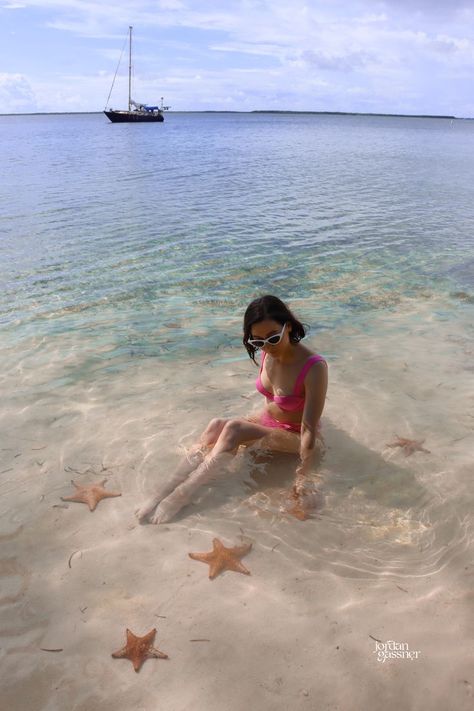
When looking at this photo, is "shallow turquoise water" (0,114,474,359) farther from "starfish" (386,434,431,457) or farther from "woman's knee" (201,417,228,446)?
"starfish" (386,434,431,457)

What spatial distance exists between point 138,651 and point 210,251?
37.0 feet

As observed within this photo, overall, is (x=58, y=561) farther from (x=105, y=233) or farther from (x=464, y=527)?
(x=105, y=233)

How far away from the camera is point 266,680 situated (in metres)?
2.92

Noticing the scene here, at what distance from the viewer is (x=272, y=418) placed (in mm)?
4957

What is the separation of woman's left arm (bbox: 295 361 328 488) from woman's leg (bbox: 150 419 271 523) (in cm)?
38

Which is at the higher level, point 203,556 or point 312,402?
point 312,402

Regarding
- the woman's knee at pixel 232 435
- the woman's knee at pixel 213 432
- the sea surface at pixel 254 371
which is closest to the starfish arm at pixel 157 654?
the sea surface at pixel 254 371

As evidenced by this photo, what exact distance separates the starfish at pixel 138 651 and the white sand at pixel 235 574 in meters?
0.03

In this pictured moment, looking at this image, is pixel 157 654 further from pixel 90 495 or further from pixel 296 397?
pixel 296 397

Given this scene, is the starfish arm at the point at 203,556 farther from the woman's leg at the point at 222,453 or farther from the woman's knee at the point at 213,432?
the woman's knee at the point at 213,432

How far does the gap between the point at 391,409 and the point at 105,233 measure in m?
11.5

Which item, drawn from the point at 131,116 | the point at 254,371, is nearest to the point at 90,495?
the point at 254,371

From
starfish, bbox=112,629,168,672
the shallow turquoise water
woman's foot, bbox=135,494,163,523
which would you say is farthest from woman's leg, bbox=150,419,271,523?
the shallow turquoise water

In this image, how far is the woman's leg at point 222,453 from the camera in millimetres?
4449
